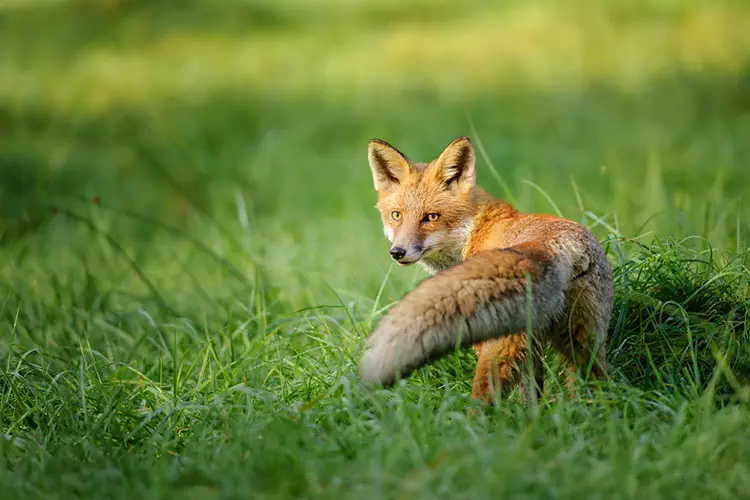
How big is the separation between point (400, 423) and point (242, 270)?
430 centimetres

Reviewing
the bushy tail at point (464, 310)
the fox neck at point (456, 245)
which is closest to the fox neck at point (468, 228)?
the fox neck at point (456, 245)

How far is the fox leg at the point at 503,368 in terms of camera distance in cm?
397

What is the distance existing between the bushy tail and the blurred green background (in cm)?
157

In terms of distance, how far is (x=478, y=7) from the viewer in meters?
19.0

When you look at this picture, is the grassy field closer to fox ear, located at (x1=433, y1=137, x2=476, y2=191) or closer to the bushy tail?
the bushy tail

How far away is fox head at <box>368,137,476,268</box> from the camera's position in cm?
473

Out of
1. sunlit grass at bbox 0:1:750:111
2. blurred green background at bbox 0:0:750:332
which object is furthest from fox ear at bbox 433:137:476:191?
sunlit grass at bbox 0:1:750:111

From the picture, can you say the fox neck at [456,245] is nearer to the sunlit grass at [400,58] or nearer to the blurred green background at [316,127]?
the blurred green background at [316,127]

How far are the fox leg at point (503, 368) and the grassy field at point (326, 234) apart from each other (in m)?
0.12

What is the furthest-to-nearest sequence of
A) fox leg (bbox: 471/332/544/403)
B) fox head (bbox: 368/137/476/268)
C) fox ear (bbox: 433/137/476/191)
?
fox ear (bbox: 433/137/476/191), fox head (bbox: 368/137/476/268), fox leg (bbox: 471/332/544/403)

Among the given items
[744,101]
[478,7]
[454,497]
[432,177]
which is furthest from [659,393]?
[478,7]

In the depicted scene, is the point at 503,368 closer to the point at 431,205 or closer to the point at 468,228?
the point at 468,228

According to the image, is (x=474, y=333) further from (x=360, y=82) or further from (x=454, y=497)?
(x=360, y=82)

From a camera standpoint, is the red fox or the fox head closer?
the red fox
